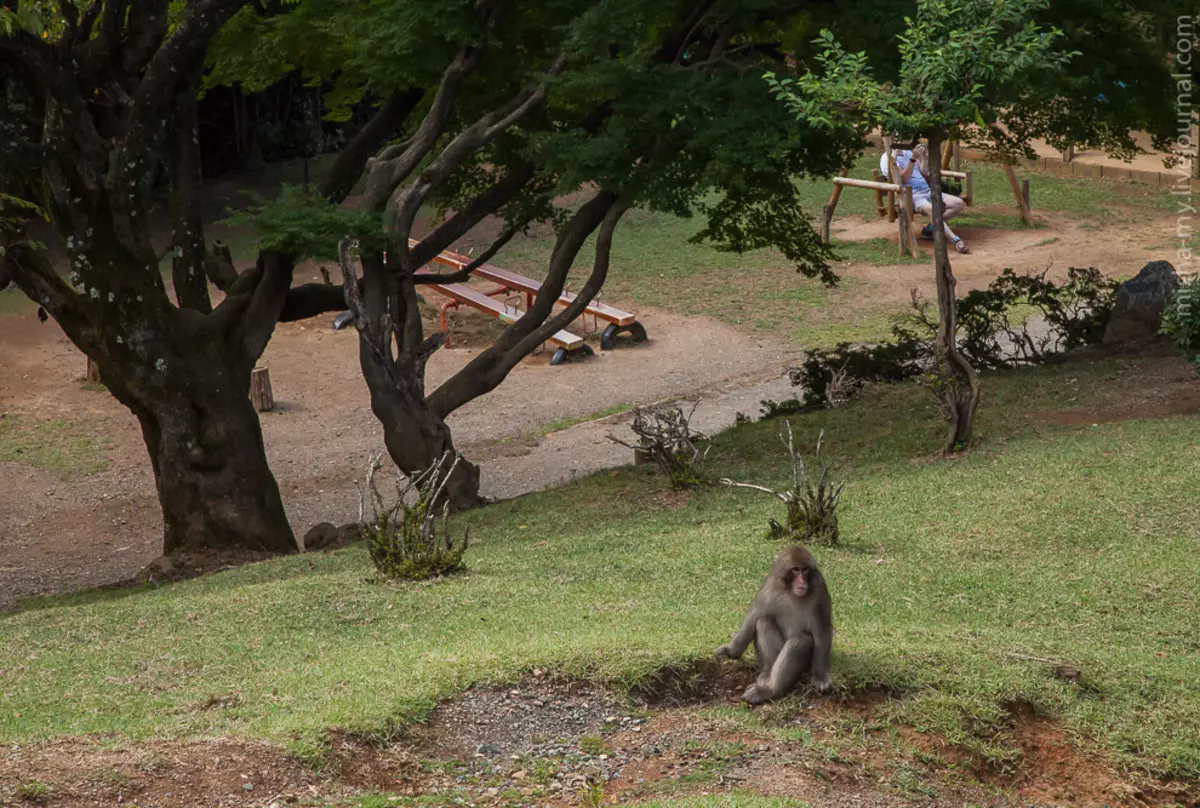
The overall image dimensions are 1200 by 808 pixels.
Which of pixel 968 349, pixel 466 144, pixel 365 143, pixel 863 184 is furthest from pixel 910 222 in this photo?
pixel 466 144

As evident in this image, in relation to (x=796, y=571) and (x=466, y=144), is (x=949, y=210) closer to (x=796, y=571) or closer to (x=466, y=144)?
(x=466, y=144)

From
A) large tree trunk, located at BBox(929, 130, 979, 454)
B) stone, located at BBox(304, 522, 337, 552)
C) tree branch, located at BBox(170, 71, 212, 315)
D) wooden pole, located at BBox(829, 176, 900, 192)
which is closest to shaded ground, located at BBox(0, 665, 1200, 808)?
large tree trunk, located at BBox(929, 130, 979, 454)

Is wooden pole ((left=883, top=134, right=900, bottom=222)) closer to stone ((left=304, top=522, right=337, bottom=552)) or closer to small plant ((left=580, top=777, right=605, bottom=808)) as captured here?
stone ((left=304, top=522, right=337, bottom=552))

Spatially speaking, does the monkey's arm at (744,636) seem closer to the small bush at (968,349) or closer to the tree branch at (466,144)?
the tree branch at (466,144)

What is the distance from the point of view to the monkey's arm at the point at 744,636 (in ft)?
25.2

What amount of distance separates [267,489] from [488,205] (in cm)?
395

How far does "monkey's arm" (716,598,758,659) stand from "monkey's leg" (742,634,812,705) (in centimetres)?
18

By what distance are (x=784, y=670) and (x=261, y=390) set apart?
1468 centimetres

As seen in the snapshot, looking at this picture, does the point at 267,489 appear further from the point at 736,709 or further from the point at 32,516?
the point at 736,709

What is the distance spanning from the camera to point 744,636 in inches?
303

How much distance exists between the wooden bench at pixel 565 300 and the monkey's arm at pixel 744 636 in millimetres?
14873

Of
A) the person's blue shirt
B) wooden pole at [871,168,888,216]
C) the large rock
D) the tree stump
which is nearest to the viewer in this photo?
the large rock

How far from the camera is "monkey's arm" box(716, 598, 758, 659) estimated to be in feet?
25.2

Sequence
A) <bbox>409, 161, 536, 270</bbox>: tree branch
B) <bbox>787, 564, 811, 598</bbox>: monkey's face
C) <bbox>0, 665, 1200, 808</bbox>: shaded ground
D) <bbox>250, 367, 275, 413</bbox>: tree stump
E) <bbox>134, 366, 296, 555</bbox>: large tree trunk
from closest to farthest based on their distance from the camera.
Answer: <bbox>0, 665, 1200, 808</bbox>: shaded ground, <bbox>787, 564, 811, 598</bbox>: monkey's face, <bbox>134, 366, 296, 555</bbox>: large tree trunk, <bbox>409, 161, 536, 270</bbox>: tree branch, <bbox>250, 367, 275, 413</bbox>: tree stump
